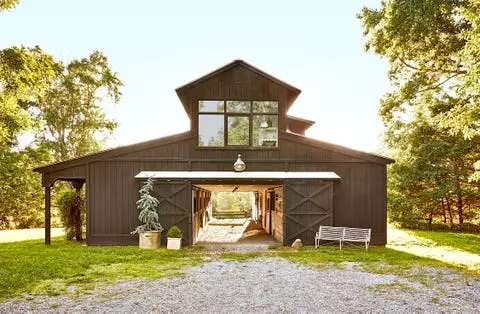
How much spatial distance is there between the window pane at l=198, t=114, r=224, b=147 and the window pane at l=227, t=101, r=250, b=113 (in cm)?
53

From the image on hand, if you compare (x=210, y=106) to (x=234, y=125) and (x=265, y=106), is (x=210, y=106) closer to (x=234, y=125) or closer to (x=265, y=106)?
(x=234, y=125)

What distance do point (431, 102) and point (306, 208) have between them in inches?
408

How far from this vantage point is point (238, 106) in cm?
1475

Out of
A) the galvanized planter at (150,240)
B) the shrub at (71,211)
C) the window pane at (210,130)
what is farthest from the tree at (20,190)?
the window pane at (210,130)

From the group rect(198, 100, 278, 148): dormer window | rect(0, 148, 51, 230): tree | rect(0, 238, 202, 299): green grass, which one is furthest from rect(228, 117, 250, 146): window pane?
rect(0, 148, 51, 230): tree

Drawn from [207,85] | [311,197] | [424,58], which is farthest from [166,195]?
[424,58]

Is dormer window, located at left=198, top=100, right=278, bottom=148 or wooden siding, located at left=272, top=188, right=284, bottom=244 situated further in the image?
wooden siding, located at left=272, top=188, right=284, bottom=244

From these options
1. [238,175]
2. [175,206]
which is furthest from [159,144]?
[238,175]

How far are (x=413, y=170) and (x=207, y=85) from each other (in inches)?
569

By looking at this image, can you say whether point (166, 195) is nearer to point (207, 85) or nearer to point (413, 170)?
point (207, 85)

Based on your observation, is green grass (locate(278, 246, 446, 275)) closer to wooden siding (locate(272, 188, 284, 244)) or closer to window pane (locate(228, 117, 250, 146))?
wooden siding (locate(272, 188, 284, 244))

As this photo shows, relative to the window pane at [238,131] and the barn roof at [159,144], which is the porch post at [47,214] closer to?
the barn roof at [159,144]

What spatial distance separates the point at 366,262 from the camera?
1084 centimetres

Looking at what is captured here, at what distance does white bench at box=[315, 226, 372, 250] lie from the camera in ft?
43.8
